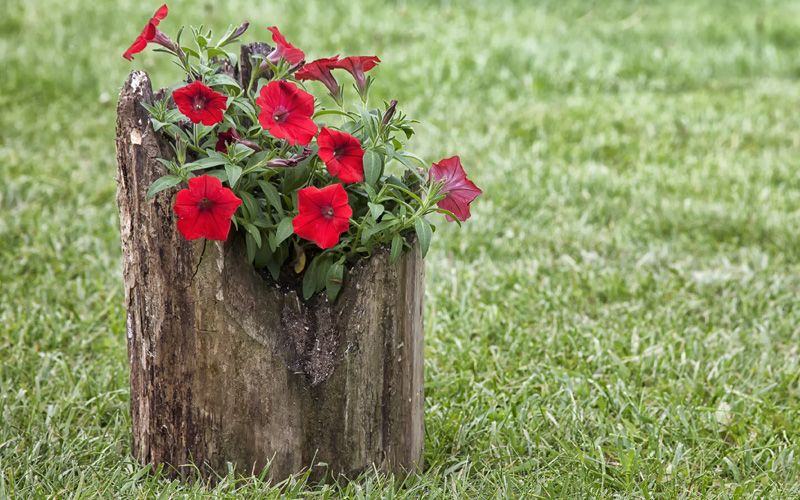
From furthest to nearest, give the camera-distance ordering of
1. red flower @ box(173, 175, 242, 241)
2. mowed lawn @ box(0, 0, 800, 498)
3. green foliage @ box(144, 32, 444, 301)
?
mowed lawn @ box(0, 0, 800, 498)
green foliage @ box(144, 32, 444, 301)
red flower @ box(173, 175, 242, 241)

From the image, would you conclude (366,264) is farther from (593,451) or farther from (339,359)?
(593,451)

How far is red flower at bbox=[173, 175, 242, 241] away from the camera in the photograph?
2.21 m

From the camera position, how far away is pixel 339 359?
8.03 feet

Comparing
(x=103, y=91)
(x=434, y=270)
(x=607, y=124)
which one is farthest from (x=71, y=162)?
(x=607, y=124)

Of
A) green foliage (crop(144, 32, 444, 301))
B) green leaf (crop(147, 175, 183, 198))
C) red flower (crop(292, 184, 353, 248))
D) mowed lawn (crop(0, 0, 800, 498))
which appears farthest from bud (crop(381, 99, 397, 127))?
mowed lawn (crop(0, 0, 800, 498))

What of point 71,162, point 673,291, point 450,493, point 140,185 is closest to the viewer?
point 140,185

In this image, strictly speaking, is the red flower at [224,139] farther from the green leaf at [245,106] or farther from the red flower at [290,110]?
the red flower at [290,110]

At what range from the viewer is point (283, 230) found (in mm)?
2283

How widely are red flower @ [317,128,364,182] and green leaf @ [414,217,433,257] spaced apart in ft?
0.54

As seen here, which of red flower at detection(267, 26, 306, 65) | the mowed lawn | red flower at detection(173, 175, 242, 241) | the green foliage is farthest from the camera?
the mowed lawn

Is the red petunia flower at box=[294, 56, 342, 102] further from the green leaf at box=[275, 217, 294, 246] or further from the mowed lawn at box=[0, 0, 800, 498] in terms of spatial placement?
the mowed lawn at box=[0, 0, 800, 498]

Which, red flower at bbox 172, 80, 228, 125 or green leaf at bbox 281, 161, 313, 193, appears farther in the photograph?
green leaf at bbox 281, 161, 313, 193

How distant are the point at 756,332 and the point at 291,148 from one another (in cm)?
213

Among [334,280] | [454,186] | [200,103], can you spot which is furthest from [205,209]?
[454,186]
